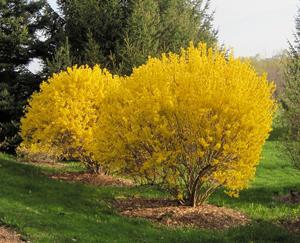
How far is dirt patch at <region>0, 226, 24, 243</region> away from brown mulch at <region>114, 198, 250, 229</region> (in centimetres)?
340

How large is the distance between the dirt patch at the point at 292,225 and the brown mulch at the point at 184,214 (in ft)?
3.08

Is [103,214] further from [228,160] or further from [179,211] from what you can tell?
[228,160]

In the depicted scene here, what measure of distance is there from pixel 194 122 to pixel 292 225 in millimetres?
3586

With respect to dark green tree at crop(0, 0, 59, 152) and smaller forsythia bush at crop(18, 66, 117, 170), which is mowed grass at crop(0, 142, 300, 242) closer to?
smaller forsythia bush at crop(18, 66, 117, 170)

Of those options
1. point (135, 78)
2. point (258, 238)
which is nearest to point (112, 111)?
point (135, 78)

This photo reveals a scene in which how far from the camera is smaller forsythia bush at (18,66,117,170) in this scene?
52.5 ft

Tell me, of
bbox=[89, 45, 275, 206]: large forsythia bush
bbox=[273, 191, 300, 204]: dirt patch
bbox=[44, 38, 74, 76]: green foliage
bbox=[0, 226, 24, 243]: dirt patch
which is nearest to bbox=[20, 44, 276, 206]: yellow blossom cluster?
bbox=[89, 45, 275, 206]: large forsythia bush

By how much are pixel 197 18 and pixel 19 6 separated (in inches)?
670

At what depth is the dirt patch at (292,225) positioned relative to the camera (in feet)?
36.4

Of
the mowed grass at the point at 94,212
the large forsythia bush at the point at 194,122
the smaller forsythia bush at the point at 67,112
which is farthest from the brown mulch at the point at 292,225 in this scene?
the smaller forsythia bush at the point at 67,112

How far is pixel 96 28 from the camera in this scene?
2717 cm

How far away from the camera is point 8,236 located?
920 cm

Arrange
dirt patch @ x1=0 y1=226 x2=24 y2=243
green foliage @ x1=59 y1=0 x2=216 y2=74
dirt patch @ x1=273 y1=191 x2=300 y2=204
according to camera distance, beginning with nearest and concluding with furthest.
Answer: dirt patch @ x1=0 y1=226 x2=24 y2=243, dirt patch @ x1=273 y1=191 x2=300 y2=204, green foliage @ x1=59 y1=0 x2=216 y2=74

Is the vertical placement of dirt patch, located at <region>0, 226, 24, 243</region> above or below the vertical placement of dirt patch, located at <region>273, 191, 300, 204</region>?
below
